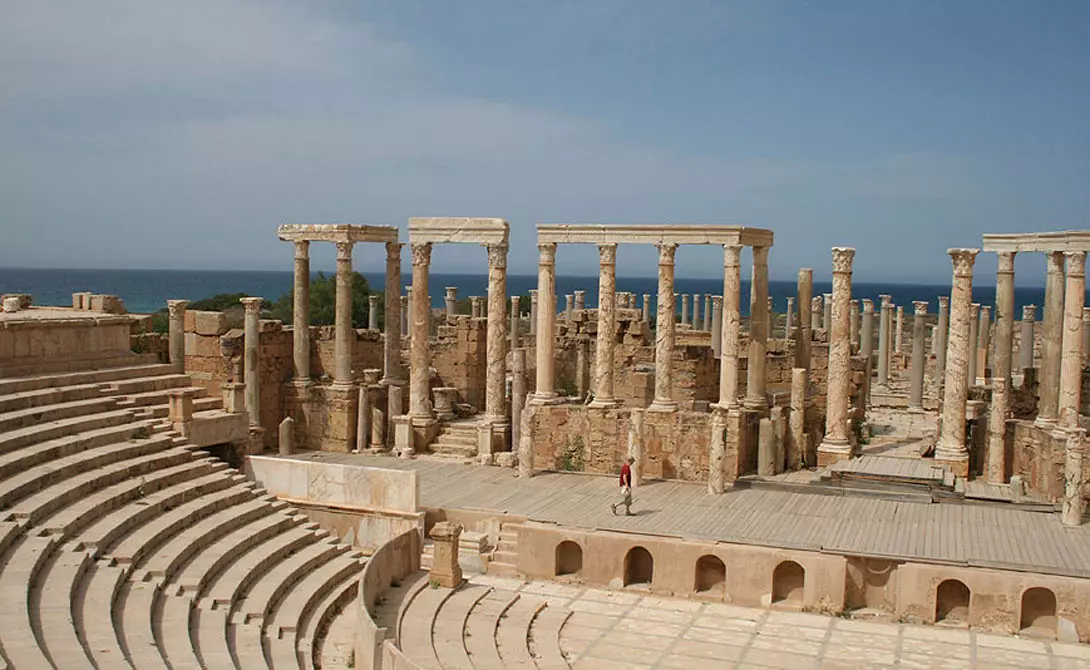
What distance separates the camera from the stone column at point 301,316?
2916 centimetres

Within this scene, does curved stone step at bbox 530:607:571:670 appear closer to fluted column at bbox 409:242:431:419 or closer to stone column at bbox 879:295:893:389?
fluted column at bbox 409:242:431:419

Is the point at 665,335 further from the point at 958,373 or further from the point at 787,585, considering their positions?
the point at 787,585

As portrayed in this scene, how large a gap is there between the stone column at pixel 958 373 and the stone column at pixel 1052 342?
5.15ft

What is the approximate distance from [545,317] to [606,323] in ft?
4.74

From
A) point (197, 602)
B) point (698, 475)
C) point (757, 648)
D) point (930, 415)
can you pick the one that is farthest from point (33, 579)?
point (930, 415)

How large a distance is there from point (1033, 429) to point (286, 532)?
15.1m

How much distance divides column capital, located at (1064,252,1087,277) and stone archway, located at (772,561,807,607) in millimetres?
9262

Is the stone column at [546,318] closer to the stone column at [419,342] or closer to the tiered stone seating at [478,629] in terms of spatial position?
the stone column at [419,342]

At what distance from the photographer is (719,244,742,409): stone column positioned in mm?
26297

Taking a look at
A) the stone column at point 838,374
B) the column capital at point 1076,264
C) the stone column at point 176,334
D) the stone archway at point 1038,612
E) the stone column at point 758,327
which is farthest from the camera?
the stone column at point 176,334

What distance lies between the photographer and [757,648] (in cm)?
1767

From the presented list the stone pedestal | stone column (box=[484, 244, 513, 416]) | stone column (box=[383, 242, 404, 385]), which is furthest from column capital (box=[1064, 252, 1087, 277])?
stone column (box=[383, 242, 404, 385])

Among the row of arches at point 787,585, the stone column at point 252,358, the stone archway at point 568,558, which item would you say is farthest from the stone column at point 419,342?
A: the row of arches at point 787,585

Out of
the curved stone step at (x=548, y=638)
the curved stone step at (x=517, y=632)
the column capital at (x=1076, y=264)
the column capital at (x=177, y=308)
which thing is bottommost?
the curved stone step at (x=548, y=638)
